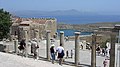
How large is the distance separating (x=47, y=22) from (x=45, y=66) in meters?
45.9

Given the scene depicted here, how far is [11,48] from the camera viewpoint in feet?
118

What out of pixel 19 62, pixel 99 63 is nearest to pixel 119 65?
pixel 19 62

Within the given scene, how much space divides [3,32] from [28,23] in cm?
1167

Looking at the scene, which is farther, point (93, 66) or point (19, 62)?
point (93, 66)

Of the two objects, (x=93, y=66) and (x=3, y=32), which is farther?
(x=3, y=32)

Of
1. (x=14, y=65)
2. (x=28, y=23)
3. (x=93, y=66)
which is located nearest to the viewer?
(x=14, y=65)

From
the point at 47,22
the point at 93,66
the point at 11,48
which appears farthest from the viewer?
the point at 47,22

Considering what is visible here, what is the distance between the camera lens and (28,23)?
189 ft

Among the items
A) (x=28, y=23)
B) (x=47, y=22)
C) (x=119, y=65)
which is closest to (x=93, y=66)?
(x=119, y=65)

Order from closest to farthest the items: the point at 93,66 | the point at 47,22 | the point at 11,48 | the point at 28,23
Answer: the point at 93,66, the point at 11,48, the point at 28,23, the point at 47,22

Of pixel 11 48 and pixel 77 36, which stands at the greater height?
pixel 77 36

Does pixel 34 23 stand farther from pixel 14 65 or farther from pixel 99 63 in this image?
pixel 14 65

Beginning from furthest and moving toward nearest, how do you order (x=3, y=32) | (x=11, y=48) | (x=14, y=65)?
(x=3, y=32)
(x=11, y=48)
(x=14, y=65)

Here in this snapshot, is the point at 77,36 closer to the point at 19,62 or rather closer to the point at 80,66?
the point at 80,66
